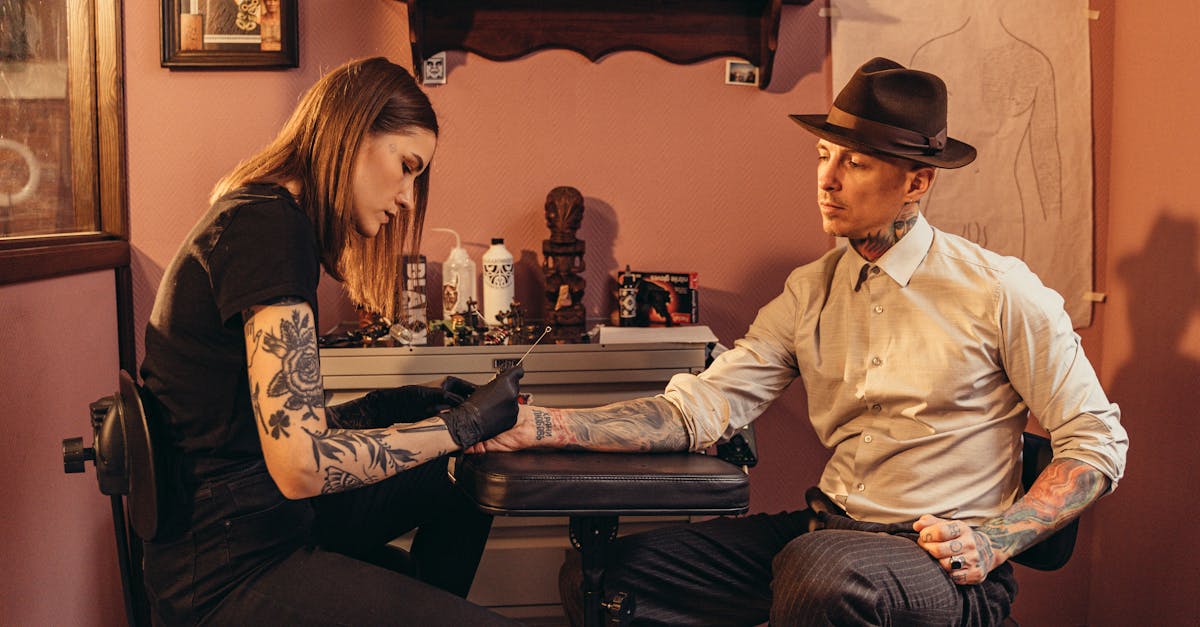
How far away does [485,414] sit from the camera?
61.9 inches

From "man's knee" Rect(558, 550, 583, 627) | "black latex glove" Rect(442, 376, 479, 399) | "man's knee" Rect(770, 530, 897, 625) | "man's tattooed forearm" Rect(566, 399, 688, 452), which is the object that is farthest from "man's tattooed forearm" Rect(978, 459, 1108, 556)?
"black latex glove" Rect(442, 376, 479, 399)

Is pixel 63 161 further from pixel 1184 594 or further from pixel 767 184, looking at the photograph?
pixel 1184 594

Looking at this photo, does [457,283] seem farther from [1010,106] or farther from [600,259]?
[1010,106]

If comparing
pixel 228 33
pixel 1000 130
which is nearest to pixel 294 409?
pixel 228 33

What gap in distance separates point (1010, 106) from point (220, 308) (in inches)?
88.4

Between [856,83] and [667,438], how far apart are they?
0.76 metres

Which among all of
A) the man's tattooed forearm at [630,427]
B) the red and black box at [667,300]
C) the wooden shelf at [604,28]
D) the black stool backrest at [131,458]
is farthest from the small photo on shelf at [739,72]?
the black stool backrest at [131,458]

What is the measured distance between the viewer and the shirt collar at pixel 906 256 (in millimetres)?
1911

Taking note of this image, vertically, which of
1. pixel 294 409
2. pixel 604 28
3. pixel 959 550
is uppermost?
pixel 604 28

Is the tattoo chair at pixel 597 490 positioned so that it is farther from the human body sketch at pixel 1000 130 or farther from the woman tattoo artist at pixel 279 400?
the human body sketch at pixel 1000 130

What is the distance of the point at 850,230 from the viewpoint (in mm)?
1928

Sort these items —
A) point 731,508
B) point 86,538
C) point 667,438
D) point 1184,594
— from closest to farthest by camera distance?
point 731,508, point 667,438, point 1184,594, point 86,538

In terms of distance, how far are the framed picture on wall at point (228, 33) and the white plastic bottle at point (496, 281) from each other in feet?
2.48

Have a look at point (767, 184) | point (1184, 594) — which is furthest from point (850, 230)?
point (1184, 594)
